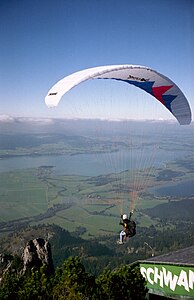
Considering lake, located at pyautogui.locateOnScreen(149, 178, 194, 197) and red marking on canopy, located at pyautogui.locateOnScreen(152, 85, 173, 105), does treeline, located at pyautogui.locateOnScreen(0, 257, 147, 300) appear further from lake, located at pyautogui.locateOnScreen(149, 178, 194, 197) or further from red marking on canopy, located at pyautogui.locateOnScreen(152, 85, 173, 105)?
lake, located at pyautogui.locateOnScreen(149, 178, 194, 197)

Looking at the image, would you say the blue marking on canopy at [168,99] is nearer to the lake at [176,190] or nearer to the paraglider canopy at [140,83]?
the paraglider canopy at [140,83]

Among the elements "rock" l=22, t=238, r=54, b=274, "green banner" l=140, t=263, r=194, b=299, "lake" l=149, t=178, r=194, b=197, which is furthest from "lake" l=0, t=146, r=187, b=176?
"green banner" l=140, t=263, r=194, b=299

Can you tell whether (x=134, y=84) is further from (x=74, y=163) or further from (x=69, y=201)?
(x=74, y=163)

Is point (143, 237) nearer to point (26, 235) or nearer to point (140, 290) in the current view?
point (26, 235)

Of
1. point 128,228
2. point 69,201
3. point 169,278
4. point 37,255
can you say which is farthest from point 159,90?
point 69,201

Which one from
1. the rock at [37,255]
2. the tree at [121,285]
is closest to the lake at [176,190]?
the rock at [37,255]

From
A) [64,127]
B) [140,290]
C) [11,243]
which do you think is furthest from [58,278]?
[64,127]

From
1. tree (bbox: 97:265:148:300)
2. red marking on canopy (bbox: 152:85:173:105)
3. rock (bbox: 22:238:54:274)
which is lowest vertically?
rock (bbox: 22:238:54:274)
